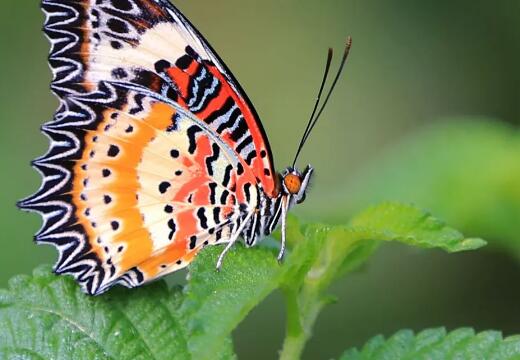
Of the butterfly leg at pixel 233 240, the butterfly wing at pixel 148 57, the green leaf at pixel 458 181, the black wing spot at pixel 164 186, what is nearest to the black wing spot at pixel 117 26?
the butterfly wing at pixel 148 57

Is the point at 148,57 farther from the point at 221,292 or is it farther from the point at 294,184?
the point at 221,292

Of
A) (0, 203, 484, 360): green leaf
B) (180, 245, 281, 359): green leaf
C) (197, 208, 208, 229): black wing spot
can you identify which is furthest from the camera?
(197, 208, 208, 229): black wing spot

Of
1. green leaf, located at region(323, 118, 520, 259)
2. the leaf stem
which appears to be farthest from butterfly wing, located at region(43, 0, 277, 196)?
green leaf, located at region(323, 118, 520, 259)

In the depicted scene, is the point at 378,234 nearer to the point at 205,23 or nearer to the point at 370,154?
the point at 370,154

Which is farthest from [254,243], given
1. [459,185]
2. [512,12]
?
[512,12]

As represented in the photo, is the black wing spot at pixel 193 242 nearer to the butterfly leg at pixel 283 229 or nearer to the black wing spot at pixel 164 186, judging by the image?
the black wing spot at pixel 164 186

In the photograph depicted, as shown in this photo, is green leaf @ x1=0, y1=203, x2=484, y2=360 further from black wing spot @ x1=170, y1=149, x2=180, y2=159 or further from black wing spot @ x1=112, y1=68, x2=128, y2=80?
black wing spot @ x1=112, y1=68, x2=128, y2=80
